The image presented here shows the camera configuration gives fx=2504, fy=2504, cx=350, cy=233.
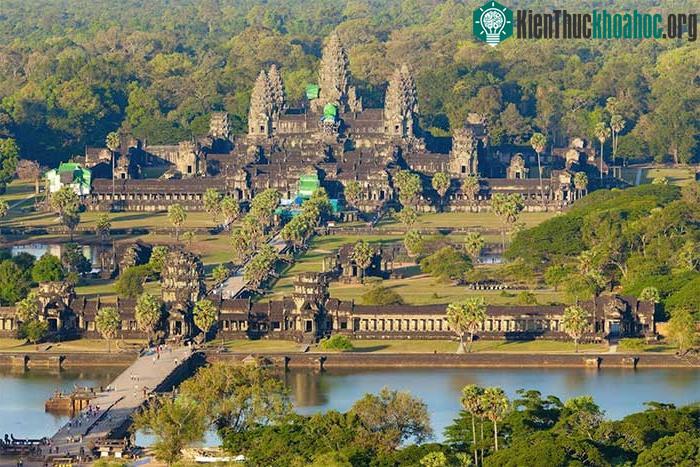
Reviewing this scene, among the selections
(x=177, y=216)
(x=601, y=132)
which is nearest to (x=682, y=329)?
(x=177, y=216)

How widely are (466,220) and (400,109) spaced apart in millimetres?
24044

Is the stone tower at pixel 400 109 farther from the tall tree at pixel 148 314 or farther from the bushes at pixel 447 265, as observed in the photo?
the tall tree at pixel 148 314

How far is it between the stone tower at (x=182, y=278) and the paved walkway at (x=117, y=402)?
4888 millimetres

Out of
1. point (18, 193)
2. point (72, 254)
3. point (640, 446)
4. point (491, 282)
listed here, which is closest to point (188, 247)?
point (72, 254)

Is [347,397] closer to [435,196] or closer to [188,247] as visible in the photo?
[188,247]

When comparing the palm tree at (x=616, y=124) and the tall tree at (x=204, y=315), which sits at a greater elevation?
the palm tree at (x=616, y=124)

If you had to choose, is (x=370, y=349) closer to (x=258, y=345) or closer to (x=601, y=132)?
(x=258, y=345)

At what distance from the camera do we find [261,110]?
169m

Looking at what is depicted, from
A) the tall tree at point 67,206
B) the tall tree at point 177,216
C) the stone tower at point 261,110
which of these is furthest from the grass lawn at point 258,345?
the stone tower at point 261,110

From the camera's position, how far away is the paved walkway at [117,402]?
79000mm

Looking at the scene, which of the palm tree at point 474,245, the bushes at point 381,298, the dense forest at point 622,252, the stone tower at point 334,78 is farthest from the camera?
the stone tower at point 334,78

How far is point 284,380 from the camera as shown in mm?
92938

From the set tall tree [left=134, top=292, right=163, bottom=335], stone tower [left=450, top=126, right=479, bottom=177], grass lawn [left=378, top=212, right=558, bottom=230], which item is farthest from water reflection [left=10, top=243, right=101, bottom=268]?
stone tower [left=450, top=126, right=479, bottom=177]

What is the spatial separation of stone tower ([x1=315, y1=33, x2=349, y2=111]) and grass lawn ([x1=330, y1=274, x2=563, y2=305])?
57.3 metres
